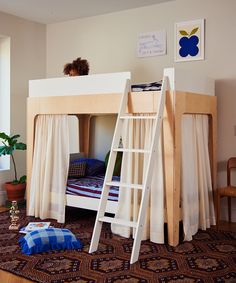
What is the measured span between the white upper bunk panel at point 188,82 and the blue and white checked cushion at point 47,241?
1604 mm

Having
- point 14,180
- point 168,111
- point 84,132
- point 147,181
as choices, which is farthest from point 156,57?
point 14,180

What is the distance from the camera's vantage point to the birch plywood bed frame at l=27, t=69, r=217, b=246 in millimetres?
3457

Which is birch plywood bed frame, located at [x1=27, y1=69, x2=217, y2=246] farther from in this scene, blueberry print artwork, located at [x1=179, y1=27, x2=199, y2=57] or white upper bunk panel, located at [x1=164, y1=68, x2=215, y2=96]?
blueberry print artwork, located at [x1=179, y1=27, x2=199, y2=57]

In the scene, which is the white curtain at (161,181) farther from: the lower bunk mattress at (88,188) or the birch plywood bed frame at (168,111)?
the lower bunk mattress at (88,188)

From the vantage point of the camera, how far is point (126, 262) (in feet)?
10.0

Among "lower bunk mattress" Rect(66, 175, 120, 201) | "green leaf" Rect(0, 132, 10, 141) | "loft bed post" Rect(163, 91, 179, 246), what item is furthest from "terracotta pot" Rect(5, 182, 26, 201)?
"loft bed post" Rect(163, 91, 179, 246)

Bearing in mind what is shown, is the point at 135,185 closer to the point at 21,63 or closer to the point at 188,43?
the point at 188,43

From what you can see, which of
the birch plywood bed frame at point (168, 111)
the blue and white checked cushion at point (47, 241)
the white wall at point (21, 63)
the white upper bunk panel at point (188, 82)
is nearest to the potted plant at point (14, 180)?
the white wall at point (21, 63)

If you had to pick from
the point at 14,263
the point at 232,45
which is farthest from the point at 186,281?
the point at 232,45

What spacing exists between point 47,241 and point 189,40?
275cm

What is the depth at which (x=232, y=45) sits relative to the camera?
4262mm

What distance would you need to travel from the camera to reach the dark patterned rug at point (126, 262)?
110 inches

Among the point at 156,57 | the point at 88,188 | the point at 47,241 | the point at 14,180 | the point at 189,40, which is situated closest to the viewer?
the point at 47,241

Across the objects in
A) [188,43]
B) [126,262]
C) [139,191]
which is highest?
[188,43]
